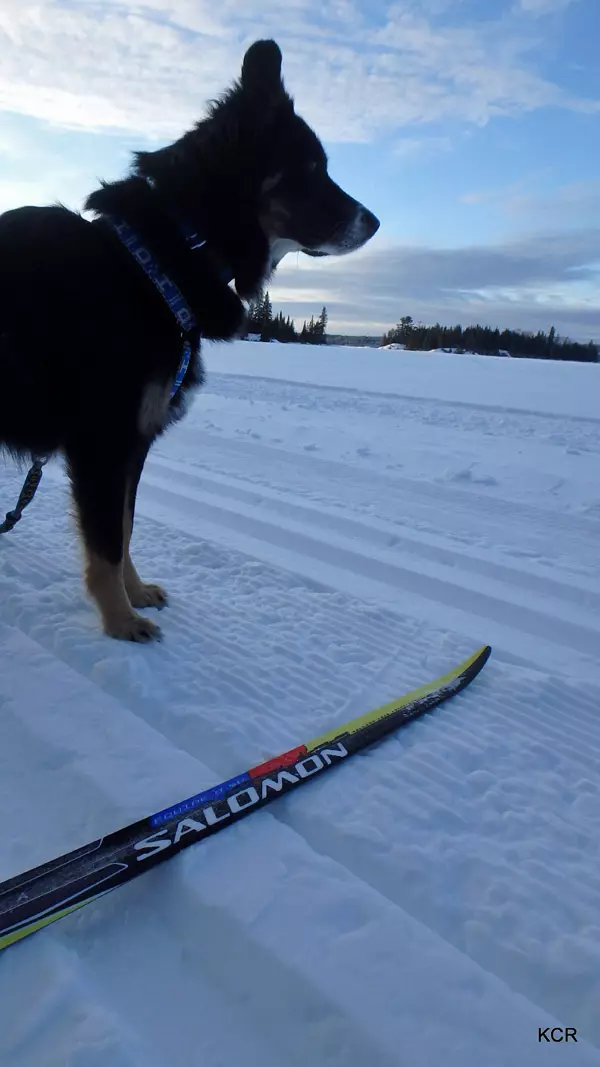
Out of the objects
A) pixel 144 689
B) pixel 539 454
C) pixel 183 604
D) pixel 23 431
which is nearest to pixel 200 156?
pixel 23 431

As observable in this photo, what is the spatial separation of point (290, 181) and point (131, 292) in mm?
1032

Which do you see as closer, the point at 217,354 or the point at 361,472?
the point at 361,472

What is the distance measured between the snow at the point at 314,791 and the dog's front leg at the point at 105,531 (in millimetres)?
108

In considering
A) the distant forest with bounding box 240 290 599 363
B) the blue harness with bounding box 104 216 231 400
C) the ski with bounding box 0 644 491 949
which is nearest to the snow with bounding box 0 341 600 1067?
the ski with bounding box 0 644 491 949

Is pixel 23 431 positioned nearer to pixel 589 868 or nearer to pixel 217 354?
pixel 589 868

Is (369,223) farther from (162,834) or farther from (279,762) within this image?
(162,834)

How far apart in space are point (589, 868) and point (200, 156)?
297cm

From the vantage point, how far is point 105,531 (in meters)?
2.69

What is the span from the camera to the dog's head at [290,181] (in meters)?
2.80

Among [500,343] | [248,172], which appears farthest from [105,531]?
[500,343]

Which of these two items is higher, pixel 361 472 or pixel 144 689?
pixel 361 472

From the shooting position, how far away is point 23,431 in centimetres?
265

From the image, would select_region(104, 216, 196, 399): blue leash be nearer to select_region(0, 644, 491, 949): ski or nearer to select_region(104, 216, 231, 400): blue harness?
select_region(104, 216, 231, 400): blue harness

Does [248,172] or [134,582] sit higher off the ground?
[248,172]
